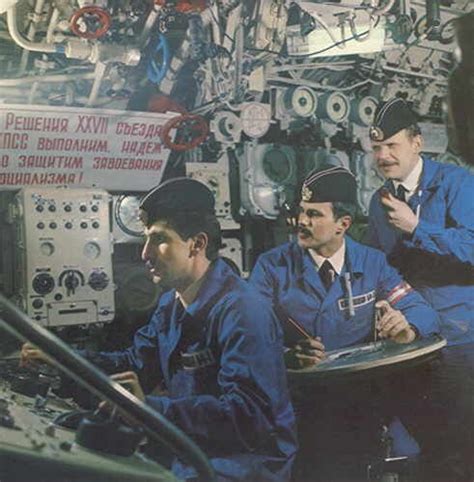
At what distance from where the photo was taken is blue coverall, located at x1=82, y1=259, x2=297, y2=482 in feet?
7.94

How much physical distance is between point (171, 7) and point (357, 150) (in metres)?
0.78

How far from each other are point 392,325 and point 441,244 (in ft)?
1.15

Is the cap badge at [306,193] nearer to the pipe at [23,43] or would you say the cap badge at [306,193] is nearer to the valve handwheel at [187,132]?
the valve handwheel at [187,132]

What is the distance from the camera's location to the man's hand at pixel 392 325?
2.65 metres

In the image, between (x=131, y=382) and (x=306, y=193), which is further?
(x=306, y=193)

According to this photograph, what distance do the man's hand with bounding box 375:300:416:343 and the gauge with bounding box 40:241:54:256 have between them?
3.62 ft

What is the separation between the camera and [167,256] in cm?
245

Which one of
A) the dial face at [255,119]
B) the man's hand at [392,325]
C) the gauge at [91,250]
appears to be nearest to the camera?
the gauge at [91,250]

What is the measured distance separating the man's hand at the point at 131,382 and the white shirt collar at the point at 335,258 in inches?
28.0

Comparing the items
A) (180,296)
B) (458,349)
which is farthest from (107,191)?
(458,349)

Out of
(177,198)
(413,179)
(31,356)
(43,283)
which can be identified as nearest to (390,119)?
(413,179)

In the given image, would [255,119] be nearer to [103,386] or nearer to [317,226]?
[317,226]

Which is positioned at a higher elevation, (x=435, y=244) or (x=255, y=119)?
(x=255, y=119)

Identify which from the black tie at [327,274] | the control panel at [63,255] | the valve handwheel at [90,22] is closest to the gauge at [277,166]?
the black tie at [327,274]
